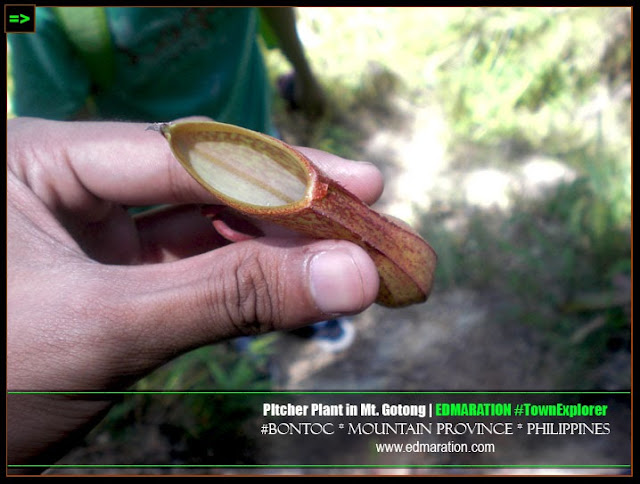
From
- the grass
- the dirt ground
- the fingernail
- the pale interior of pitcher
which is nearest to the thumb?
the fingernail

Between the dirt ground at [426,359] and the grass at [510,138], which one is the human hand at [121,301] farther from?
the grass at [510,138]

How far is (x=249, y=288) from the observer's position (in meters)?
0.95

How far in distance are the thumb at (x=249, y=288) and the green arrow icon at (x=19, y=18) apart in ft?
2.23

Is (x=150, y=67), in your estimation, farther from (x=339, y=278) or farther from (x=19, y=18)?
(x=339, y=278)

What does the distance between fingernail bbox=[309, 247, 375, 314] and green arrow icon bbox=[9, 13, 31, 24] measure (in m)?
0.90

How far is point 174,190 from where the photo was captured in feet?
3.86

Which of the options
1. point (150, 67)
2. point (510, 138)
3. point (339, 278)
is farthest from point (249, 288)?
point (510, 138)

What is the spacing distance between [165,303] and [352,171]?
47 cm

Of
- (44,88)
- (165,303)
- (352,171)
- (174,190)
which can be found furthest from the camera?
(44,88)

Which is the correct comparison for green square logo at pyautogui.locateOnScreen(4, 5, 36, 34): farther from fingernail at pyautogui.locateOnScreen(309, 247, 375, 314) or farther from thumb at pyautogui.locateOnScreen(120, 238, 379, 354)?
fingernail at pyautogui.locateOnScreen(309, 247, 375, 314)
